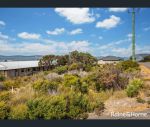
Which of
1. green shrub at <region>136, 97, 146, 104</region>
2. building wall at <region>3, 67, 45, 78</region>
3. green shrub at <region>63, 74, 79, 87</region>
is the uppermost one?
building wall at <region>3, 67, 45, 78</region>

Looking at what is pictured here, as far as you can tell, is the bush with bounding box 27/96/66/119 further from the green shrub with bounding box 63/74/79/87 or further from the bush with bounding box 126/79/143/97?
the bush with bounding box 126/79/143/97

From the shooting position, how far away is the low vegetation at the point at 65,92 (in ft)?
35.5

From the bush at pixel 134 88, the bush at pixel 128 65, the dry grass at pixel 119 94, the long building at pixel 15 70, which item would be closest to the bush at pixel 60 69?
the long building at pixel 15 70

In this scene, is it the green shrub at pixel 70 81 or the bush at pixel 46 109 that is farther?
the green shrub at pixel 70 81

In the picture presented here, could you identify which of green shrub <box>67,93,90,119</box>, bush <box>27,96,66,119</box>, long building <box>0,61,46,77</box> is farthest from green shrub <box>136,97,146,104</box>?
long building <box>0,61,46,77</box>

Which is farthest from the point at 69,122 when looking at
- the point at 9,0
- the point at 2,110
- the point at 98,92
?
the point at 9,0

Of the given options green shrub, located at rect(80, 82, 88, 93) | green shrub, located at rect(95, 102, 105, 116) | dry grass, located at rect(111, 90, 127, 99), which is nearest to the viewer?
green shrub, located at rect(95, 102, 105, 116)

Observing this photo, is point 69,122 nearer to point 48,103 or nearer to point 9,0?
point 48,103

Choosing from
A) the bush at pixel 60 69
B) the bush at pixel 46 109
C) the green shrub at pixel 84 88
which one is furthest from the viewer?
the bush at pixel 60 69

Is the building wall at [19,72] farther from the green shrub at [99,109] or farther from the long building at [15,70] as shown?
the green shrub at [99,109]

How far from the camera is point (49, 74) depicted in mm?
16312

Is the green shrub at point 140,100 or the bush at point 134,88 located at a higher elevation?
the bush at point 134,88

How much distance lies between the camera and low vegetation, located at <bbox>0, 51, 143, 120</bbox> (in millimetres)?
10820

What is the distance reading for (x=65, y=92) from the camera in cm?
1259
